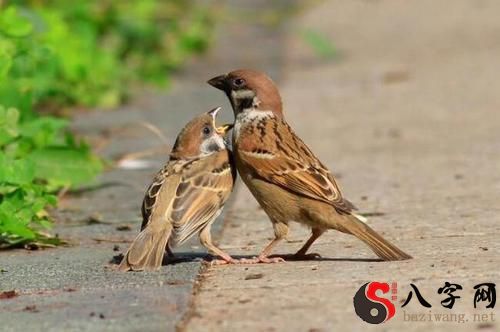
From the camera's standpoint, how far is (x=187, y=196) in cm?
668

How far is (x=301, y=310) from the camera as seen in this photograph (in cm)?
530

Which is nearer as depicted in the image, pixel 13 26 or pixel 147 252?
pixel 147 252

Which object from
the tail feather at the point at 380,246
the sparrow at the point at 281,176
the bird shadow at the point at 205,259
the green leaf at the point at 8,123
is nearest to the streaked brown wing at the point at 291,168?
the sparrow at the point at 281,176

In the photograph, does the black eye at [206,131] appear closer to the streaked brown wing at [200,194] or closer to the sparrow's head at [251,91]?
the streaked brown wing at [200,194]

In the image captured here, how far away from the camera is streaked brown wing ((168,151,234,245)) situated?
21.4ft

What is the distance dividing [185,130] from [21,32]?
155cm

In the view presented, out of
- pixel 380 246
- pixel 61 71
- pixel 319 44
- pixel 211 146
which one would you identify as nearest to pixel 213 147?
pixel 211 146

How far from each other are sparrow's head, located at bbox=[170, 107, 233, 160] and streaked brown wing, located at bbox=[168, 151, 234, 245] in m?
0.07

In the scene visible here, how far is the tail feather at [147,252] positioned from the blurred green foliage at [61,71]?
77 cm

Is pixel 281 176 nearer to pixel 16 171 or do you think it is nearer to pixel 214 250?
pixel 214 250

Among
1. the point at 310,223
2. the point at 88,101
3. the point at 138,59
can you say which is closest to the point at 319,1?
the point at 138,59

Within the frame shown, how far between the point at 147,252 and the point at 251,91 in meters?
1.23

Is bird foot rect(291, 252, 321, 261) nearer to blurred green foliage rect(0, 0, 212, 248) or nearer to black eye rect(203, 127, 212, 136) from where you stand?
black eye rect(203, 127, 212, 136)

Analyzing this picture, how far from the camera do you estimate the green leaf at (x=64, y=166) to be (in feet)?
26.9
